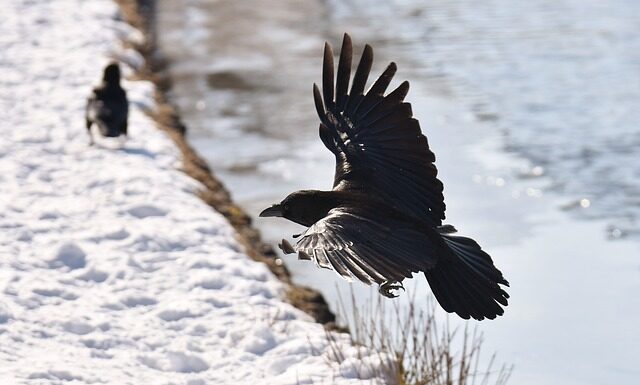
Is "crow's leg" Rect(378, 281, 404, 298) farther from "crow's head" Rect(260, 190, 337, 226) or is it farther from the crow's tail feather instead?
"crow's head" Rect(260, 190, 337, 226)

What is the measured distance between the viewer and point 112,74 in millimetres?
10297

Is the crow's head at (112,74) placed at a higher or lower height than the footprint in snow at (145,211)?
higher

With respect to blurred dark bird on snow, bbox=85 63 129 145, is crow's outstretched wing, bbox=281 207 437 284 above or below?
below

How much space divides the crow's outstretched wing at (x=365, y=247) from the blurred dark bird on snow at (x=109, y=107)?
5635mm

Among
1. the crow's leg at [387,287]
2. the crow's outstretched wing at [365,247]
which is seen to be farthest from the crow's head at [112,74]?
the crow's leg at [387,287]

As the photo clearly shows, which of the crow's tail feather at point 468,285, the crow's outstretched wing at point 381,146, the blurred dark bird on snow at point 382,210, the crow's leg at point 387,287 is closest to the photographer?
the blurred dark bird on snow at point 382,210

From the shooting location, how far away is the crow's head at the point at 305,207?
4.94m

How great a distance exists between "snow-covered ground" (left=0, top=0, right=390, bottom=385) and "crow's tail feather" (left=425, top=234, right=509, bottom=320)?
1.21 metres

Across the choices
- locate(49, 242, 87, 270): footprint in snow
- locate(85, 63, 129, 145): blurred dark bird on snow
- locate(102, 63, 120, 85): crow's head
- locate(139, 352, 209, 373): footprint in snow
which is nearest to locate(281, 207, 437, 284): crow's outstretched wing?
locate(139, 352, 209, 373): footprint in snow

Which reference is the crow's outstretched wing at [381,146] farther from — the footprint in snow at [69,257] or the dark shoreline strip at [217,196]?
the footprint in snow at [69,257]

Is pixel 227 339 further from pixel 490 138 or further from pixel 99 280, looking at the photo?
pixel 490 138

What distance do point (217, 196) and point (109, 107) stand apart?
53.4 inches

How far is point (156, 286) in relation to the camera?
7277mm

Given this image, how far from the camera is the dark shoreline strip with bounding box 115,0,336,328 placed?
298 inches
